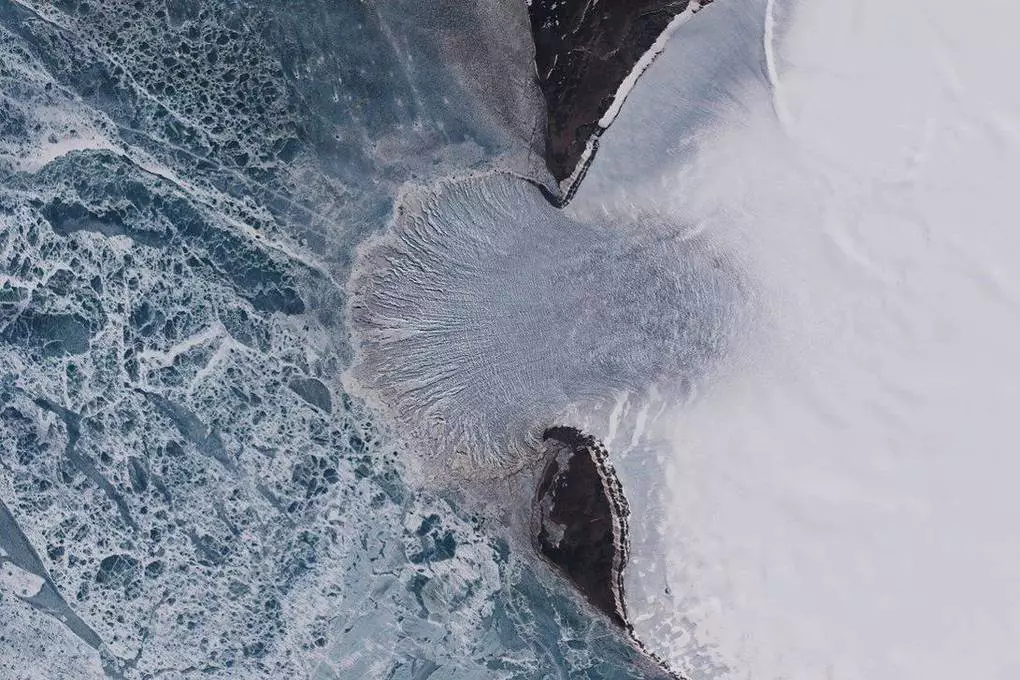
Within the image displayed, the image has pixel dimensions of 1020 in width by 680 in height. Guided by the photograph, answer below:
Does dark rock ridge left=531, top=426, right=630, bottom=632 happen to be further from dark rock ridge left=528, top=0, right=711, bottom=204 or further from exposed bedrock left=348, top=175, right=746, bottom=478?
dark rock ridge left=528, top=0, right=711, bottom=204

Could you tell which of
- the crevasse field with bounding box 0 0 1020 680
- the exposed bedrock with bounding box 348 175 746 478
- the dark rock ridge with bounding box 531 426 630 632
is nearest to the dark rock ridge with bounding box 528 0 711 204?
the crevasse field with bounding box 0 0 1020 680

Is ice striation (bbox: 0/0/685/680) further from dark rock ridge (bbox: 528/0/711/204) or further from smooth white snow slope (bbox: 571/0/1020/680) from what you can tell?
smooth white snow slope (bbox: 571/0/1020/680)

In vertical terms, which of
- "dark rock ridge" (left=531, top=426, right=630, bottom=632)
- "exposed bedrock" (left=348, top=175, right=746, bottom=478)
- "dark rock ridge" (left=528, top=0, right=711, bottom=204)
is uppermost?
"dark rock ridge" (left=528, top=0, right=711, bottom=204)

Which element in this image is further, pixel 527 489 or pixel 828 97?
pixel 527 489

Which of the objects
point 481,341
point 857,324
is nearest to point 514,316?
point 481,341

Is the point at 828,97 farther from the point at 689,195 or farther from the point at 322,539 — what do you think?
the point at 322,539

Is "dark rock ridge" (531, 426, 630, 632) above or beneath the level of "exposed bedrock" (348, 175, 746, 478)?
beneath

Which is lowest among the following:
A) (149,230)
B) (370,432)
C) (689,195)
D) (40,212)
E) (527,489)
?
(527,489)

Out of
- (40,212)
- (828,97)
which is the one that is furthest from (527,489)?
A: (40,212)
